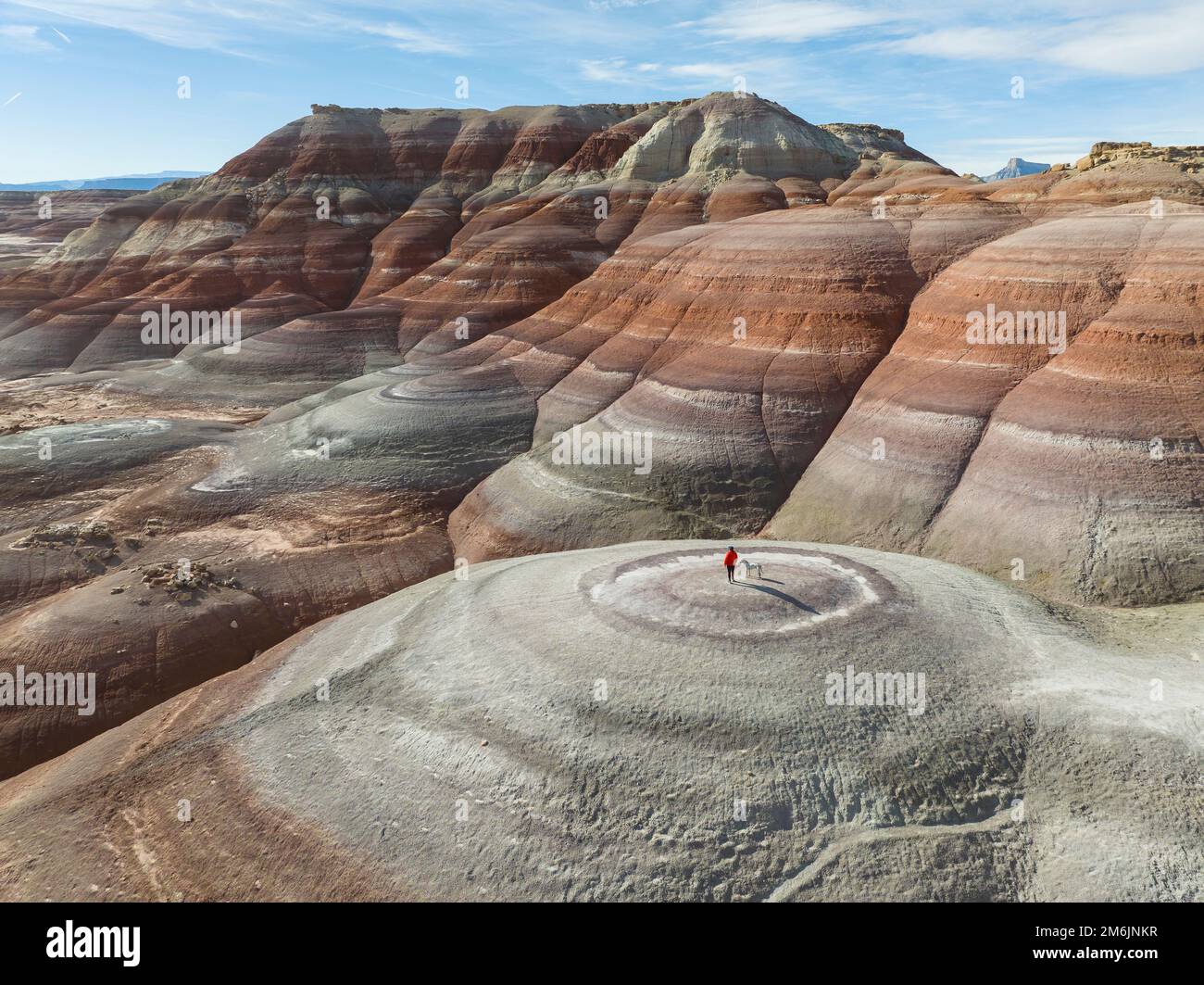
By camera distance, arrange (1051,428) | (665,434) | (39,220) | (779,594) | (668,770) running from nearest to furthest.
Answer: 1. (668,770)
2. (779,594)
3. (1051,428)
4. (665,434)
5. (39,220)

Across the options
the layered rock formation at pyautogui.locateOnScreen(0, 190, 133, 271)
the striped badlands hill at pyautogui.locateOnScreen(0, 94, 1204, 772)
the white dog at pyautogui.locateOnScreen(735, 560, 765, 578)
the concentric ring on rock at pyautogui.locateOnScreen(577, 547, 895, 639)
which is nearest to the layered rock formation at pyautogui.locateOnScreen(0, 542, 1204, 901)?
the concentric ring on rock at pyautogui.locateOnScreen(577, 547, 895, 639)

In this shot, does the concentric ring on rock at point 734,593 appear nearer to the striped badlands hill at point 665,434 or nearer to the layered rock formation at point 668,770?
the layered rock formation at point 668,770

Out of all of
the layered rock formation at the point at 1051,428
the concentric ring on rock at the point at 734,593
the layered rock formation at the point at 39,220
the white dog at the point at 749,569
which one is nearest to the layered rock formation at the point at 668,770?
the concentric ring on rock at the point at 734,593

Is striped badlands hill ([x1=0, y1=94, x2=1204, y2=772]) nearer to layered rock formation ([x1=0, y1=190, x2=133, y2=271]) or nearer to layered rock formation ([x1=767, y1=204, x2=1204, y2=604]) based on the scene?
Answer: layered rock formation ([x1=767, y1=204, x2=1204, y2=604])

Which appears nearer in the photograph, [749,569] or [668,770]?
[668,770]

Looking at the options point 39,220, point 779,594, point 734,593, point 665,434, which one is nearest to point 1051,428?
point 779,594

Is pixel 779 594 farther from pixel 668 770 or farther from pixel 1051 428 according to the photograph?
pixel 1051 428
